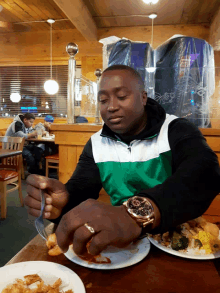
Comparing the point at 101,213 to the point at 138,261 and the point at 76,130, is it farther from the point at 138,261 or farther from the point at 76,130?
the point at 76,130

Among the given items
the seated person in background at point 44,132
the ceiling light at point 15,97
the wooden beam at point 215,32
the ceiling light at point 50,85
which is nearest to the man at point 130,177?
the wooden beam at point 215,32

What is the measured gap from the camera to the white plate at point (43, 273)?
19.8 inches

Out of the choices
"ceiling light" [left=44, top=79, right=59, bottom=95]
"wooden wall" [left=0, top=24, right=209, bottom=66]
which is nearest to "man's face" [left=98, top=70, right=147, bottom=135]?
"wooden wall" [left=0, top=24, right=209, bottom=66]

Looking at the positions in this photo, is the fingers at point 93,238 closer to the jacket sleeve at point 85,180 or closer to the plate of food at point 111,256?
the plate of food at point 111,256

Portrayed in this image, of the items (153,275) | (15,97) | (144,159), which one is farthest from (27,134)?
(153,275)

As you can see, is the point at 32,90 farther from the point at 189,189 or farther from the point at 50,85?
the point at 189,189

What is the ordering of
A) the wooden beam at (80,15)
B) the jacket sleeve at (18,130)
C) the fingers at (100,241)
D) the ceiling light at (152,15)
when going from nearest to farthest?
the fingers at (100,241)
the wooden beam at (80,15)
the ceiling light at (152,15)
the jacket sleeve at (18,130)

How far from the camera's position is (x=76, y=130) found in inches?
67.7

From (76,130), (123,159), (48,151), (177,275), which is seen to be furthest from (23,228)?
(48,151)

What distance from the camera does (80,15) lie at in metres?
3.56

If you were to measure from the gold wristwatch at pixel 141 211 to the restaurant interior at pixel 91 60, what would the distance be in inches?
21.9

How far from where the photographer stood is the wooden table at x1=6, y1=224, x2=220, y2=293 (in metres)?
0.49

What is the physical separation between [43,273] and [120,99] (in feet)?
2.15

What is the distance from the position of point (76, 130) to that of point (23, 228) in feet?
4.79
